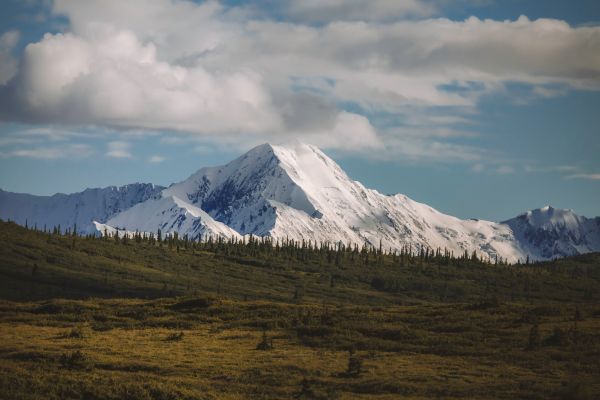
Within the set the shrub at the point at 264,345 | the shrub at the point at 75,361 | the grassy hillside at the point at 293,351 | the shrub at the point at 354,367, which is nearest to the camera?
the grassy hillside at the point at 293,351

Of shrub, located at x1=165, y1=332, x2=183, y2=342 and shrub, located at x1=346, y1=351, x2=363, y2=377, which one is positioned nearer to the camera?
shrub, located at x1=346, y1=351, x2=363, y2=377

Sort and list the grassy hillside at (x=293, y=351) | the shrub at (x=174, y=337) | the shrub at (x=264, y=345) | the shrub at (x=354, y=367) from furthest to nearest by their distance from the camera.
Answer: the shrub at (x=174, y=337), the shrub at (x=264, y=345), the shrub at (x=354, y=367), the grassy hillside at (x=293, y=351)

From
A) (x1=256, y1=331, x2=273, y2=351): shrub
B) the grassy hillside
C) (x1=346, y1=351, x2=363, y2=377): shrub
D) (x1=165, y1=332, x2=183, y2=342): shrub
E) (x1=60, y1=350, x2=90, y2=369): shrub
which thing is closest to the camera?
the grassy hillside

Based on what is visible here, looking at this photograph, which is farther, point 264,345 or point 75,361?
point 264,345

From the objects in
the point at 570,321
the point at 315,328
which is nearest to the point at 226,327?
the point at 315,328

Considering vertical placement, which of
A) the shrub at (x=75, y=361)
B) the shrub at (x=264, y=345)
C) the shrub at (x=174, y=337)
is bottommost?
the shrub at (x=75, y=361)

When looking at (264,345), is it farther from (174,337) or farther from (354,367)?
(354,367)

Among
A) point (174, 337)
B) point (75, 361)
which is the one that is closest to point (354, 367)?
point (75, 361)

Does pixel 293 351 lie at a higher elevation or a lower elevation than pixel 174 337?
higher

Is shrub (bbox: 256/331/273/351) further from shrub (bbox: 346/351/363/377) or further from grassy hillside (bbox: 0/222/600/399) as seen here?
shrub (bbox: 346/351/363/377)

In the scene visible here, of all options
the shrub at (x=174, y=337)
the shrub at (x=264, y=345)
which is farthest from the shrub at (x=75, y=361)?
the shrub at (x=174, y=337)

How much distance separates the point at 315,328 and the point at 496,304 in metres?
24.9

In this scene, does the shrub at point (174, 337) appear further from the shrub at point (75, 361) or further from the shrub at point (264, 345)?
the shrub at point (75, 361)

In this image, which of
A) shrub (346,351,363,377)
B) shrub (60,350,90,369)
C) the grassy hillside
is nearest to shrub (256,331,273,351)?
the grassy hillside
